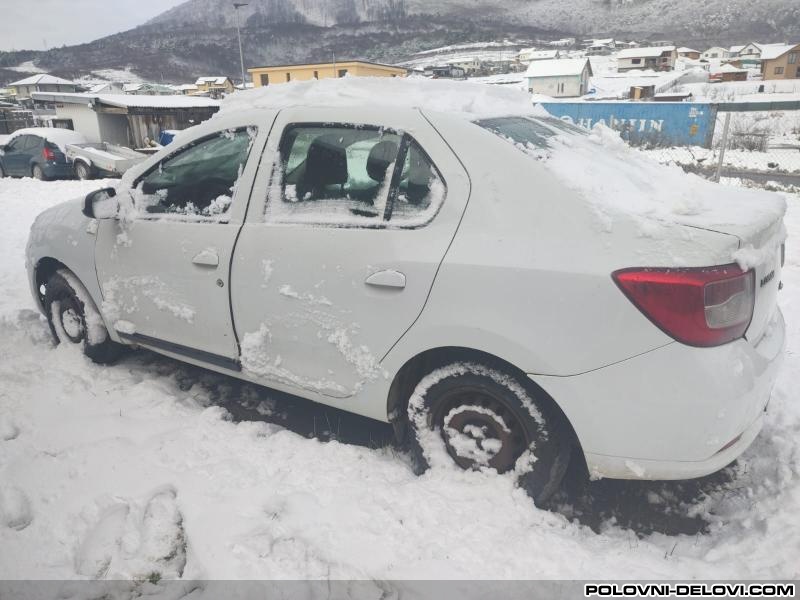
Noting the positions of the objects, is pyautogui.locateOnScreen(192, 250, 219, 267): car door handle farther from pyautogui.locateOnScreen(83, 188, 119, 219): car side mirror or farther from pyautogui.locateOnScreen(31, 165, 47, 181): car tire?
pyautogui.locateOnScreen(31, 165, 47, 181): car tire

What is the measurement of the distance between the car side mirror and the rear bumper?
2833mm

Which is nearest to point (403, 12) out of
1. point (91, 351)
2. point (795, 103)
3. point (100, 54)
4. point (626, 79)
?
point (100, 54)

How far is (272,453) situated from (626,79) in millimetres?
81496

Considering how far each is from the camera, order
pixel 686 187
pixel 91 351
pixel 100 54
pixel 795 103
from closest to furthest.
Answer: pixel 686 187 < pixel 91 351 < pixel 795 103 < pixel 100 54

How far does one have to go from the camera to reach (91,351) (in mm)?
4008

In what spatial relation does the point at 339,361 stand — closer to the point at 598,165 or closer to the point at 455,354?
the point at 455,354

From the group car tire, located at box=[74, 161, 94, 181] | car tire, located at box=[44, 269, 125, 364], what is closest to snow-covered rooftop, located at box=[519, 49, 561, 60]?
car tire, located at box=[74, 161, 94, 181]

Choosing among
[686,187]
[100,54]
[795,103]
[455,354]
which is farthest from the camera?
[100,54]

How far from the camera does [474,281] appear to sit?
232cm

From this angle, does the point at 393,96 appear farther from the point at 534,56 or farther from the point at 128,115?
the point at 534,56

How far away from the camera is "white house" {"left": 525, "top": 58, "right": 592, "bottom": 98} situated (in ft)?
218

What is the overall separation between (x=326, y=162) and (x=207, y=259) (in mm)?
879

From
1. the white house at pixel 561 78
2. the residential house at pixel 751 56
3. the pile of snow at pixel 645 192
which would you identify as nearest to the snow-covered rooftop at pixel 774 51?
the residential house at pixel 751 56

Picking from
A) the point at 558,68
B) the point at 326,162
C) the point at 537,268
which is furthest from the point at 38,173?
the point at 558,68
